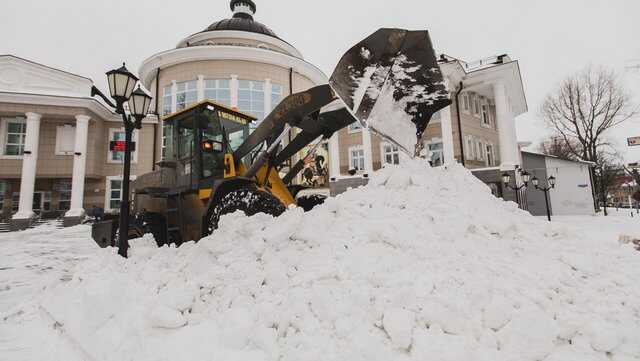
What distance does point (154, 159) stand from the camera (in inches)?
773

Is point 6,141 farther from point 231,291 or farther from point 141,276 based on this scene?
point 231,291

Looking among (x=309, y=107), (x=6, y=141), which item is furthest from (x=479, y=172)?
(x=6, y=141)

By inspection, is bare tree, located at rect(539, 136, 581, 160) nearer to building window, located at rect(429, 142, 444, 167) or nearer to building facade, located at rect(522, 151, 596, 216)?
building facade, located at rect(522, 151, 596, 216)

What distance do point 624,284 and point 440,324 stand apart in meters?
2.08

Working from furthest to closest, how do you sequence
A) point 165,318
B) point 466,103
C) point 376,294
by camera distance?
1. point 466,103
2. point 165,318
3. point 376,294

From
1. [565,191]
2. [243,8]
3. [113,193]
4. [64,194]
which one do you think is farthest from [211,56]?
[565,191]

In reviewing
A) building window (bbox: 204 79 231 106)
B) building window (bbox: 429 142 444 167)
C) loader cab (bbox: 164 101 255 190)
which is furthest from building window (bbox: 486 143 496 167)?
loader cab (bbox: 164 101 255 190)

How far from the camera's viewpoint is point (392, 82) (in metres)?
4.45

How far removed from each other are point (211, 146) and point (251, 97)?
1396 cm

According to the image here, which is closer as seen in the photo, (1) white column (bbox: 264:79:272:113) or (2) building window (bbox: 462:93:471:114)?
(1) white column (bbox: 264:79:272:113)

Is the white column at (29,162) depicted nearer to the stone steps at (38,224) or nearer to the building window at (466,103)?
the stone steps at (38,224)

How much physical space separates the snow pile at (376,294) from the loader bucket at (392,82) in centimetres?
113

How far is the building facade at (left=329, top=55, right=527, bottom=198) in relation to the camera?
58.2ft

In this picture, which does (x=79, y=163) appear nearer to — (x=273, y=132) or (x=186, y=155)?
(x=186, y=155)
